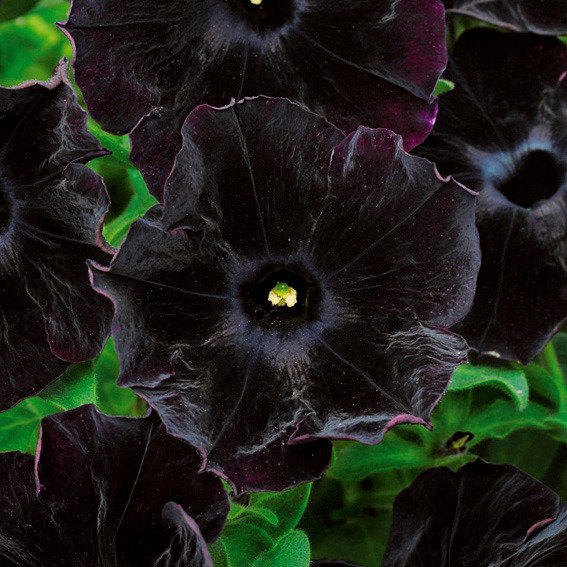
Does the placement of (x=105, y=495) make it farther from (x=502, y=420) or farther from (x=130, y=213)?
(x=502, y=420)

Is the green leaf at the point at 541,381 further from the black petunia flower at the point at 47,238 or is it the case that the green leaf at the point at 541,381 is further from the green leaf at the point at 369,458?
the black petunia flower at the point at 47,238

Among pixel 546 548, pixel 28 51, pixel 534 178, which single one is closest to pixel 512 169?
pixel 534 178

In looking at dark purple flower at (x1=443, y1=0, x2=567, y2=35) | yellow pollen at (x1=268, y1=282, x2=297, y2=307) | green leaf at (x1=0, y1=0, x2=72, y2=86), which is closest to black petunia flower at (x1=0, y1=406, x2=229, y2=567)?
yellow pollen at (x1=268, y1=282, x2=297, y2=307)

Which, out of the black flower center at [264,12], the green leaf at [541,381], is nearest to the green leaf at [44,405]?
the black flower center at [264,12]

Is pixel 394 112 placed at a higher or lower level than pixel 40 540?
higher

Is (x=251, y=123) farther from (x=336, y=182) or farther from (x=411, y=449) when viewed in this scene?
(x=411, y=449)

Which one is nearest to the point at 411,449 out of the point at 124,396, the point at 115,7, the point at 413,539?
the point at 413,539

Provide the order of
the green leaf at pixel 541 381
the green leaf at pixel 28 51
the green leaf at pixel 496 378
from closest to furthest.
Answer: the green leaf at pixel 496 378, the green leaf at pixel 541 381, the green leaf at pixel 28 51
